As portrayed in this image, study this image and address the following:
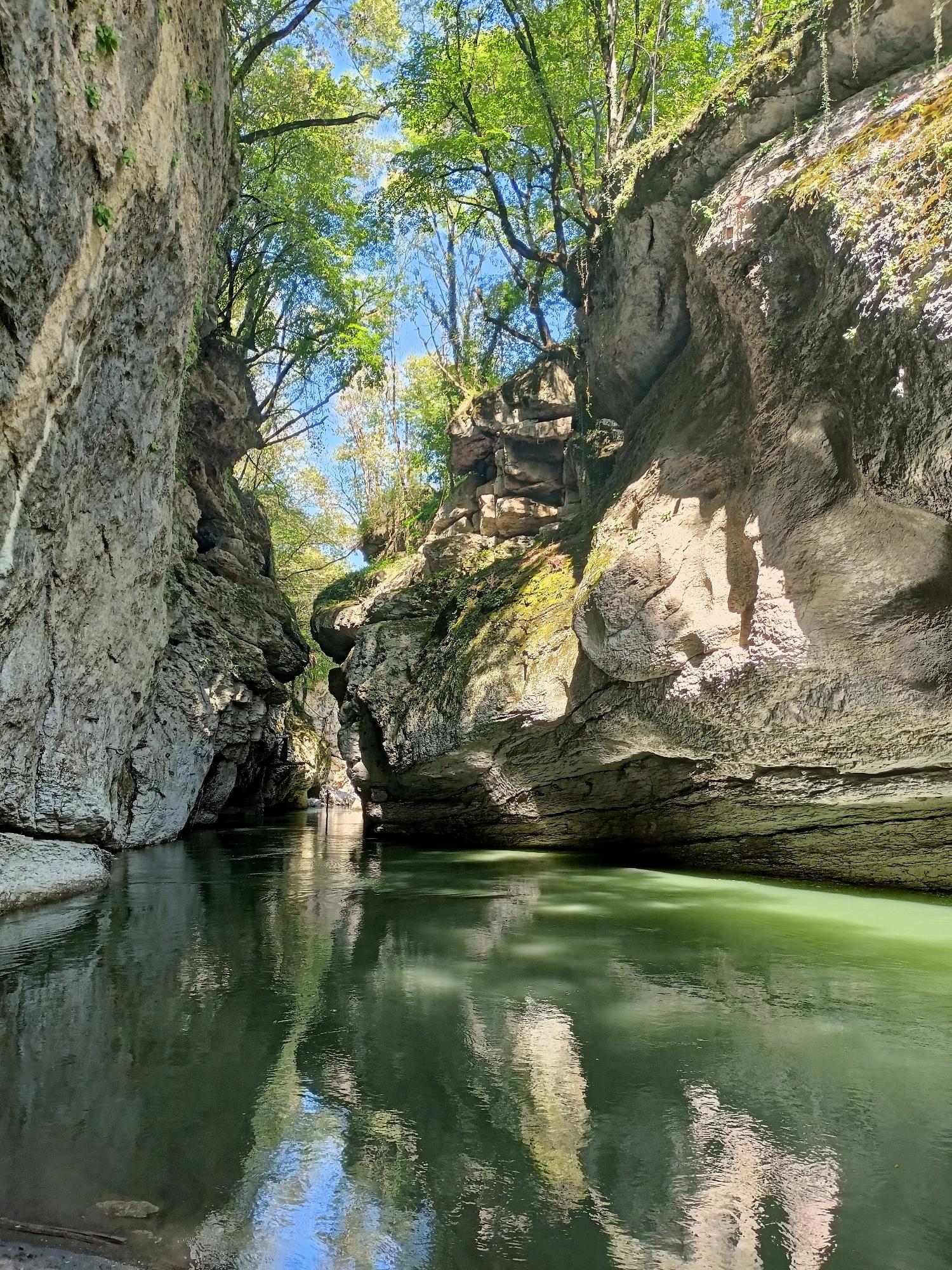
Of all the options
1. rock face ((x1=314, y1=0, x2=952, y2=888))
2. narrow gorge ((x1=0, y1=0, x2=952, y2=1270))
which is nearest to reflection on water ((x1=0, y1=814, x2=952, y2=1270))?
narrow gorge ((x1=0, y1=0, x2=952, y2=1270))

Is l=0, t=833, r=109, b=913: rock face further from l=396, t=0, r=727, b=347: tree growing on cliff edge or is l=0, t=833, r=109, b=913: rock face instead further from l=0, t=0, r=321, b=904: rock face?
l=396, t=0, r=727, b=347: tree growing on cliff edge

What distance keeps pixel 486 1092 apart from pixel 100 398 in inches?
243

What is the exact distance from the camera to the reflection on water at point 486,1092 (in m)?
1.87

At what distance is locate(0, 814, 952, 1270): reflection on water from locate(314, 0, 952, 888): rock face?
199cm

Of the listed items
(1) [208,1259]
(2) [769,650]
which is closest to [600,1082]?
(1) [208,1259]

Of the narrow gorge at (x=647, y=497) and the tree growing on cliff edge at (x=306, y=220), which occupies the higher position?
the tree growing on cliff edge at (x=306, y=220)

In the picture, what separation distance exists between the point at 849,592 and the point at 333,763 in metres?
29.5

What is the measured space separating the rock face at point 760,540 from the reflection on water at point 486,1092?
78.3 inches

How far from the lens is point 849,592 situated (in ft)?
18.7

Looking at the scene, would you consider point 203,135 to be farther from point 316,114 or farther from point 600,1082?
point 316,114

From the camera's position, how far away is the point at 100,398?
250 inches

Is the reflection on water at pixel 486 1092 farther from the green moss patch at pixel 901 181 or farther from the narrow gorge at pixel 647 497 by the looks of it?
the green moss patch at pixel 901 181

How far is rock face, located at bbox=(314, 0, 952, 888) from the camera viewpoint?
5.12m

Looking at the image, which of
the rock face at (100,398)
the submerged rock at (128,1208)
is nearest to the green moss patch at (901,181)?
the rock face at (100,398)
